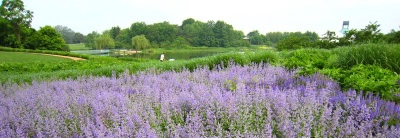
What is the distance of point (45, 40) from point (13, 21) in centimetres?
860

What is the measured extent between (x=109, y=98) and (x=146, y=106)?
0.62 m

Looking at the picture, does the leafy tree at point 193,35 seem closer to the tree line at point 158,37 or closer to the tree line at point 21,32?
the tree line at point 158,37

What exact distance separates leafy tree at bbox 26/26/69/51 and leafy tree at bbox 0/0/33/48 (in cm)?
202

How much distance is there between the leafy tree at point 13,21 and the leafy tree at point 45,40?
6.62 ft

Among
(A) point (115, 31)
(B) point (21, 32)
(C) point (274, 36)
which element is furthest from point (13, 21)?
(C) point (274, 36)

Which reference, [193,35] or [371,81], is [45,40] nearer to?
[371,81]

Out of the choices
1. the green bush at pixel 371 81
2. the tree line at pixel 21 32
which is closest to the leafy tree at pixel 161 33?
the tree line at pixel 21 32

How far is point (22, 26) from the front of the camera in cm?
5234

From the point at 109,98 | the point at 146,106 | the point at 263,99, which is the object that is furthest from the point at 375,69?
the point at 109,98

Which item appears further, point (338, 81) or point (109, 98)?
point (338, 81)

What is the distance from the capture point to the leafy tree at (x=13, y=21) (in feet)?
167

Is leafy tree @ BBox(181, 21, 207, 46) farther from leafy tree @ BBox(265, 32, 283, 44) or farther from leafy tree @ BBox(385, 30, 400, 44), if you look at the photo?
leafy tree @ BBox(385, 30, 400, 44)

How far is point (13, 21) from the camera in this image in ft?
172

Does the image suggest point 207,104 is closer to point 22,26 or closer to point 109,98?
point 109,98
